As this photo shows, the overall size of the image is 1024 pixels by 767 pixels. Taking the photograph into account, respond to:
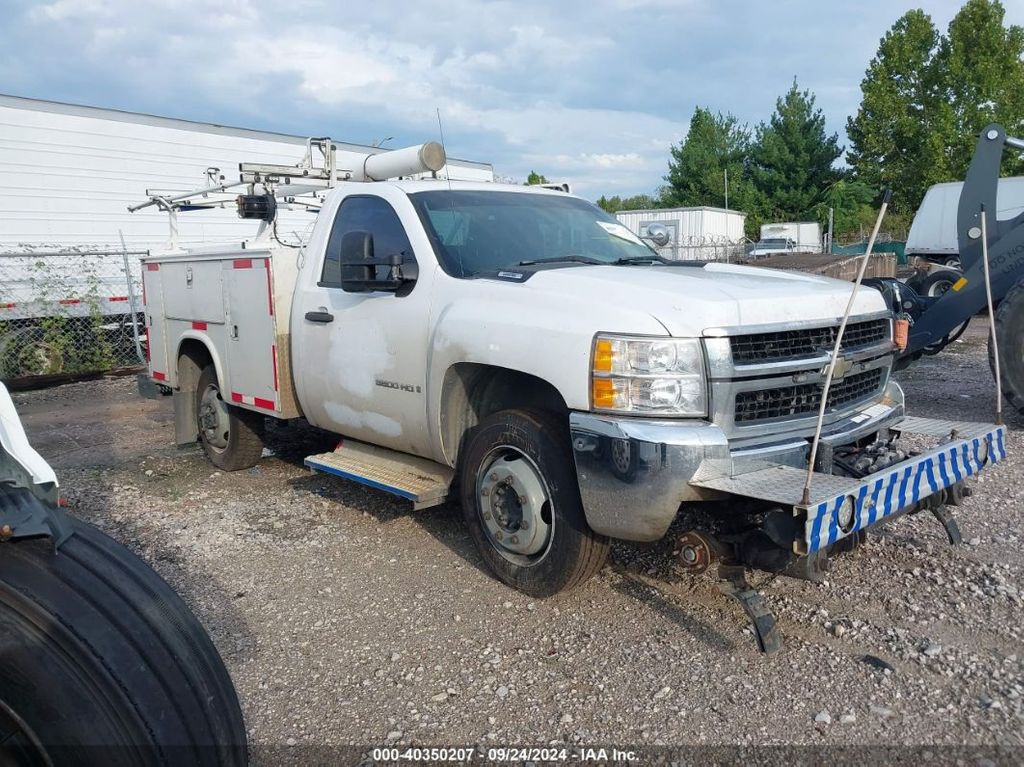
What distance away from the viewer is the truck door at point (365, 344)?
14.5 ft

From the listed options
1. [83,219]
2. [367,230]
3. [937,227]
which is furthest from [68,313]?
[937,227]

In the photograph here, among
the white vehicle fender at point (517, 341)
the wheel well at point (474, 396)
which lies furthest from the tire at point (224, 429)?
the wheel well at point (474, 396)

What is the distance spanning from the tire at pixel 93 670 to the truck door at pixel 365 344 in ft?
7.73

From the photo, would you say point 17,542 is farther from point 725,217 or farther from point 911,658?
point 725,217

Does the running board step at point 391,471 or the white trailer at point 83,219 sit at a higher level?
the white trailer at point 83,219

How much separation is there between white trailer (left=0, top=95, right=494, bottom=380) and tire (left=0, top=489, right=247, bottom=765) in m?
9.91

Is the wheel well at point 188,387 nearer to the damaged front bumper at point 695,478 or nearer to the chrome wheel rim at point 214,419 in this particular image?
the chrome wheel rim at point 214,419

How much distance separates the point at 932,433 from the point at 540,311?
80.2 inches

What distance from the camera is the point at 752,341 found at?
3.38 metres

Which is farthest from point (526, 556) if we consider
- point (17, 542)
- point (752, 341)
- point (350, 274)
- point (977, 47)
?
point (977, 47)

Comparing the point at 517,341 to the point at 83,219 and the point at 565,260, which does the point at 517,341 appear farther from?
the point at 83,219

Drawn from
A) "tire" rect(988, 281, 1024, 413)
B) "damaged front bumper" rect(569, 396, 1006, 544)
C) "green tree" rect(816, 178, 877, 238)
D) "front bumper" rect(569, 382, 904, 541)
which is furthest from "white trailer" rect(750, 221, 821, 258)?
"front bumper" rect(569, 382, 904, 541)

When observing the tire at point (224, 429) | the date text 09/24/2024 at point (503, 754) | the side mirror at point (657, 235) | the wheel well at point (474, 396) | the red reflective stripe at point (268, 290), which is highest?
the side mirror at point (657, 235)

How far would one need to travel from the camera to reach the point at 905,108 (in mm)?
29859
